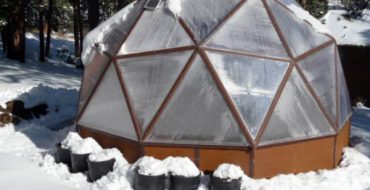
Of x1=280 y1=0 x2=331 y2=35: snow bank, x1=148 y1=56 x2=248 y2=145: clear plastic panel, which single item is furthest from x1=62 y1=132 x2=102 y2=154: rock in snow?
x1=280 y1=0 x2=331 y2=35: snow bank

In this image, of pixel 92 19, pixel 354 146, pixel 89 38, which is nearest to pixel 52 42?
pixel 92 19

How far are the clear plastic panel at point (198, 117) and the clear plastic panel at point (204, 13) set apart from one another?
66 cm

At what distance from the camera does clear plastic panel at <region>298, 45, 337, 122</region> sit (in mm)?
9562

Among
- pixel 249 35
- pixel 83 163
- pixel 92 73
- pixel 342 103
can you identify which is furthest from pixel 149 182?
pixel 342 103

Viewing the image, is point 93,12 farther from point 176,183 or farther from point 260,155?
point 176,183

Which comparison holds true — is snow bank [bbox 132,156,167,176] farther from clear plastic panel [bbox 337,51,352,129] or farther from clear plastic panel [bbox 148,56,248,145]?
clear plastic panel [bbox 337,51,352,129]

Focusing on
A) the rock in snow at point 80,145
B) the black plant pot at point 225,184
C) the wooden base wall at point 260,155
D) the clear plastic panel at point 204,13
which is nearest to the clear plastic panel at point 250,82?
the wooden base wall at point 260,155

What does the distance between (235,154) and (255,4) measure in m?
3.27

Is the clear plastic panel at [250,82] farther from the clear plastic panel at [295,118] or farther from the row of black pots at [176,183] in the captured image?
the row of black pots at [176,183]

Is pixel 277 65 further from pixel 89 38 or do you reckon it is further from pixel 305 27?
pixel 89 38

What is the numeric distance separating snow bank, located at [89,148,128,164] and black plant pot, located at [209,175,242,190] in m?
1.89

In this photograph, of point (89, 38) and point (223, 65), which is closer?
point (223, 65)

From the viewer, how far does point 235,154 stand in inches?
336

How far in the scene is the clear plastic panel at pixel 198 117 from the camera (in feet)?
28.0
